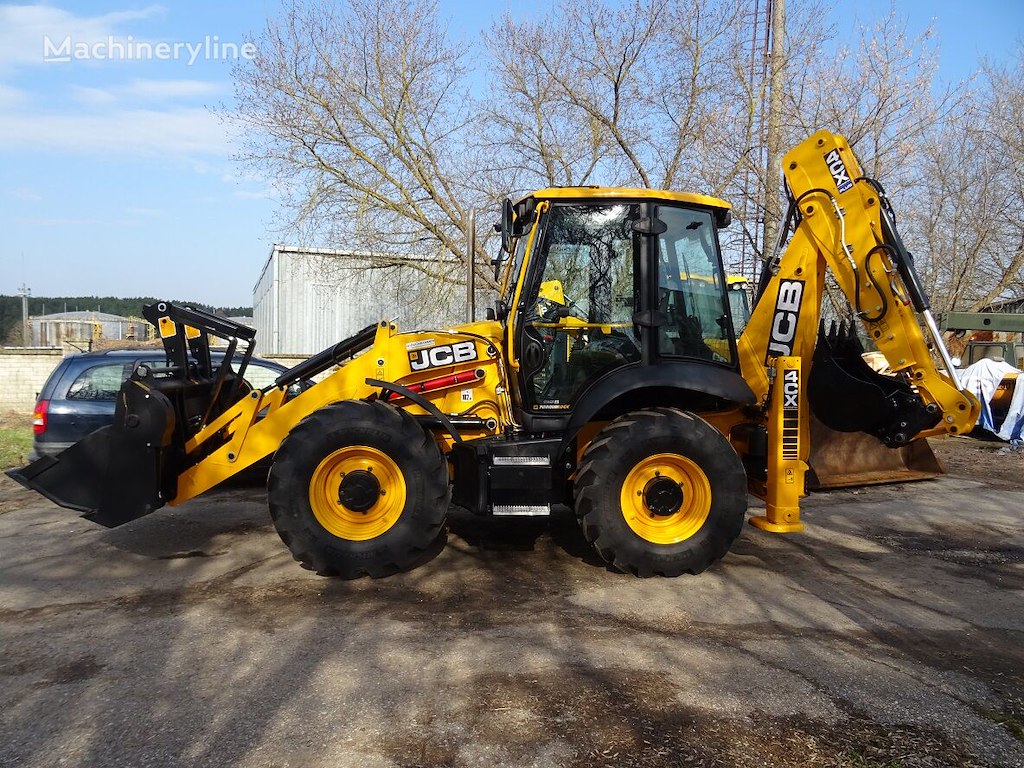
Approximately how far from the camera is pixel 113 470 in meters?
5.04

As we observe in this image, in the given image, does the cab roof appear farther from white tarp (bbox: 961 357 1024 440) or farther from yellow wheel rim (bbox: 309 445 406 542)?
white tarp (bbox: 961 357 1024 440)

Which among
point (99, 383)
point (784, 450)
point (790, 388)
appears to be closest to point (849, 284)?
point (790, 388)

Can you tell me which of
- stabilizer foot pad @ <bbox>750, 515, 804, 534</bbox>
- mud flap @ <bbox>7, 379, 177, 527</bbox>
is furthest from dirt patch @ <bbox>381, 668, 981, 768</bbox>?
mud flap @ <bbox>7, 379, 177, 527</bbox>

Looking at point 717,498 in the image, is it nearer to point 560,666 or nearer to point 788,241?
point 560,666

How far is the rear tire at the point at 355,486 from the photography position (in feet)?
16.1

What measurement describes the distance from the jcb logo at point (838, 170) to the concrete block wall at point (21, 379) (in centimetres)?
1530

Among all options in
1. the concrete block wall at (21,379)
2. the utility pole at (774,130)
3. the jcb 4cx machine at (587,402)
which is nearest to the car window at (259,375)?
the jcb 4cx machine at (587,402)

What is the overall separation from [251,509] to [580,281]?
13.4 feet

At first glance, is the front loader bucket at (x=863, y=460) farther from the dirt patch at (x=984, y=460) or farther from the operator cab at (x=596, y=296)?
the dirt patch at (x=984, y=460)

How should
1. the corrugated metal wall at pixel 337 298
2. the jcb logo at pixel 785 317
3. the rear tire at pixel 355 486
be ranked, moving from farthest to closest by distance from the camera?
the corrugated metal wall at pixel 337 298
the jcb logo at pixel 785 317
the rear tire at pixel 355 486

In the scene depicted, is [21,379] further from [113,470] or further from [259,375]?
[113,470]

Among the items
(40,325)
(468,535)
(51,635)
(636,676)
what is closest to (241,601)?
(51,635)

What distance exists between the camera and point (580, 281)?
5348 mm

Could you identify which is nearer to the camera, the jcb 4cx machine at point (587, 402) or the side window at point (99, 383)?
the jcb 4cx machine at point (587, 402)
